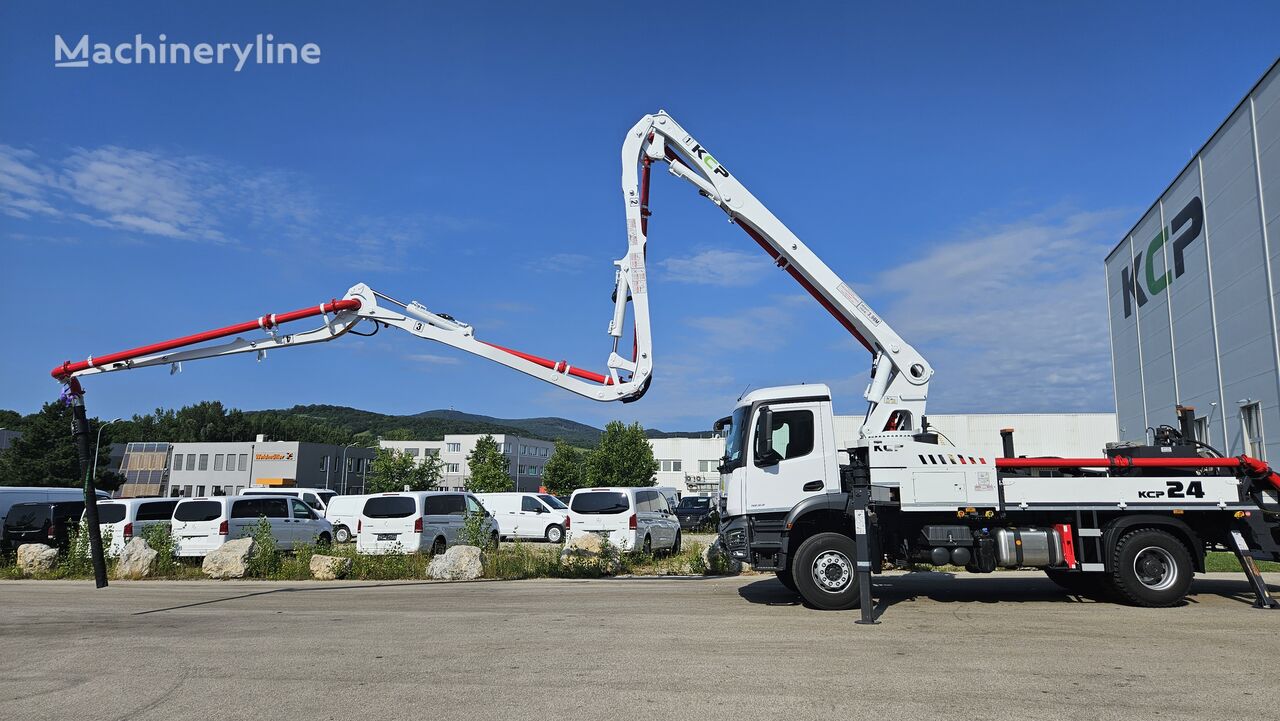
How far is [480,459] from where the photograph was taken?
7006 centimetres

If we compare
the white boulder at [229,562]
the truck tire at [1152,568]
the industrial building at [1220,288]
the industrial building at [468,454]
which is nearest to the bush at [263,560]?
the white boulder at [229,562]

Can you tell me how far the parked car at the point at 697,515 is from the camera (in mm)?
37812

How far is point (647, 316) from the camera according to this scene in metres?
13.0

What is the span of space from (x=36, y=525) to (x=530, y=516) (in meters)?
13.8

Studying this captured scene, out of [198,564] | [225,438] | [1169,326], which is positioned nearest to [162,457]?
[225,438]

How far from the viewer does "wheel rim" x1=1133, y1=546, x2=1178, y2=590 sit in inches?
432

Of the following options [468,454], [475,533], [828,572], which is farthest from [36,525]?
[468,454]

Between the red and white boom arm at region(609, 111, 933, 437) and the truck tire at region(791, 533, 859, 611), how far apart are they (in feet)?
6.00

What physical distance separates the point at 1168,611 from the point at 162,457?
103 m

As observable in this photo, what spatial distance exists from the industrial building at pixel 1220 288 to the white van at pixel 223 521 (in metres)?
25.6

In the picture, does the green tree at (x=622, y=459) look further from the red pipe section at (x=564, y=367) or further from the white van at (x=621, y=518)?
the red pipe section at (x=564, y=367)

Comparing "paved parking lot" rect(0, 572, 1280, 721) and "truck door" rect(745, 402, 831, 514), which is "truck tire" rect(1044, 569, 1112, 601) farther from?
"truck door" rect(745, 402, 831, 514)

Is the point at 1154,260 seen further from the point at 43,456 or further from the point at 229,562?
the point at 43,456

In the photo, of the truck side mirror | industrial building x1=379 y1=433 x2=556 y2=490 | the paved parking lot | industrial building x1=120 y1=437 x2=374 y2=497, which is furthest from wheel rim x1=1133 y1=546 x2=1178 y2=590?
industrial building x1=379 y1=433 x2=556 y2=490
